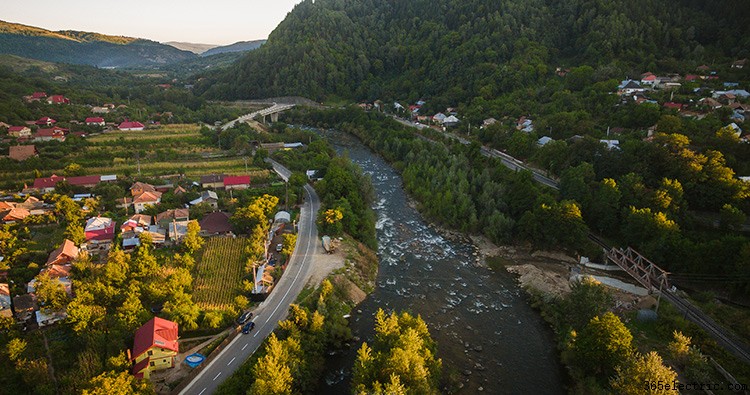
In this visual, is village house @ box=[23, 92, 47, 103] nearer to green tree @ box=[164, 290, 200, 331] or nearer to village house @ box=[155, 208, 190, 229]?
village house @ box=[155, 208, 190, 229]

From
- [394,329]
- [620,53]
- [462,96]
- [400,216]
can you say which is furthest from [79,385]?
[620,53]

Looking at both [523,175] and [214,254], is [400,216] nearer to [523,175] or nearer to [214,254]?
[523,175]

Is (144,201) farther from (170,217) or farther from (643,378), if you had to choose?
(643,378)

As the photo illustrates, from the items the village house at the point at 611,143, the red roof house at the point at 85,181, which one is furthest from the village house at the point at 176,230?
the village house at the point at 611,143

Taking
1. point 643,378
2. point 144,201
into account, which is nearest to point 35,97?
point 144,201

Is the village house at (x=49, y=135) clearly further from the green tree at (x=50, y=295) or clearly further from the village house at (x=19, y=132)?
the green tree at (x=50, y=295)

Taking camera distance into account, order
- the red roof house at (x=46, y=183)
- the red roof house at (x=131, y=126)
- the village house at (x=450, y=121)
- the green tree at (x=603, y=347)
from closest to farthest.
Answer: the green tree at (x=603, y=347) < the red roof house at (x=46, y=183) < the red roof house at (x=131, y=126) < the village house at (x=450, y=121)

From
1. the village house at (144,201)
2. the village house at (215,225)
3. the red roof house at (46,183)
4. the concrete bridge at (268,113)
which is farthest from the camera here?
the concrete bridge at (268,113)
